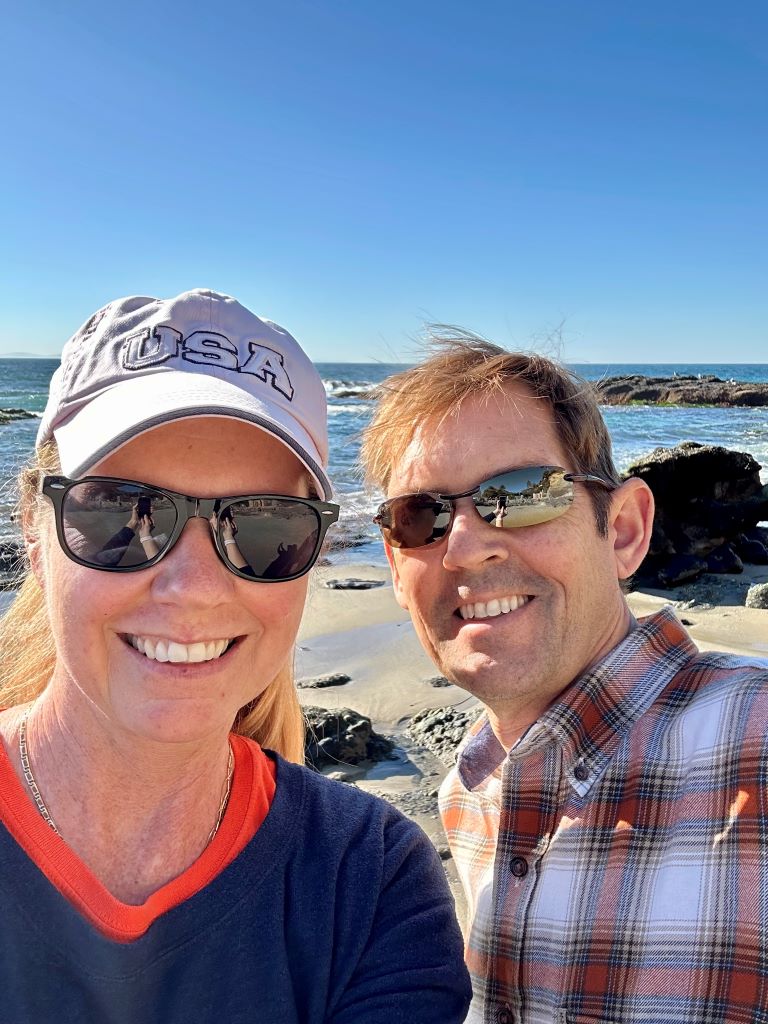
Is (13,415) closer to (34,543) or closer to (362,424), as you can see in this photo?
(362,424)

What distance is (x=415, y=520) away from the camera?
253 cm

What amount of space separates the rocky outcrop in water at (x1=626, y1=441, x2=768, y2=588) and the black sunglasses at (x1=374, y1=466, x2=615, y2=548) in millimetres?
7593

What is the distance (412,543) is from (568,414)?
692 mm

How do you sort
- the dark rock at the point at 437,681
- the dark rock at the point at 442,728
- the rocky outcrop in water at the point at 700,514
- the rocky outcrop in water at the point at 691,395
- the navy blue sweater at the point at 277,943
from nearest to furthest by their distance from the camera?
the navy blue sweater at the point at 277,943, the dark rock at the point at 442,728, the dark rock at the point at 437,681, the rocky outcrop in water at the point at 700,514, the rocky outcrop in water at the point at 691,395

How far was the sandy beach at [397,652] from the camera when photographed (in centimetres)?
494

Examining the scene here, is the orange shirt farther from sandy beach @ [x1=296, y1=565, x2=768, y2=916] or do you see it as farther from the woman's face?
sandy beach @ [x1=296, y1=565, x2=768, y2=916]

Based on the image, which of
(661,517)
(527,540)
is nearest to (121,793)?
(527,540)

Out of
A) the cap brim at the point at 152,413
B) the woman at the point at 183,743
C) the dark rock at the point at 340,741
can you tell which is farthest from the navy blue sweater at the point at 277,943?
the dark rock at the point at 340,741

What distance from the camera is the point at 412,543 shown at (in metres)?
2.54

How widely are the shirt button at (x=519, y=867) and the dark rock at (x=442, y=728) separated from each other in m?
3.21

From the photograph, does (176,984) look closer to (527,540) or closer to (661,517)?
(527,540)

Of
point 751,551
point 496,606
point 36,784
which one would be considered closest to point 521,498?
point 496,606

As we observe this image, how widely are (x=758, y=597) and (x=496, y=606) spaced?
22.5 feet

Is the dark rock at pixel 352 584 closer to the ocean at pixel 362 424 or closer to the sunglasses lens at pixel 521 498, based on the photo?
the ocean at pixel 362 424
